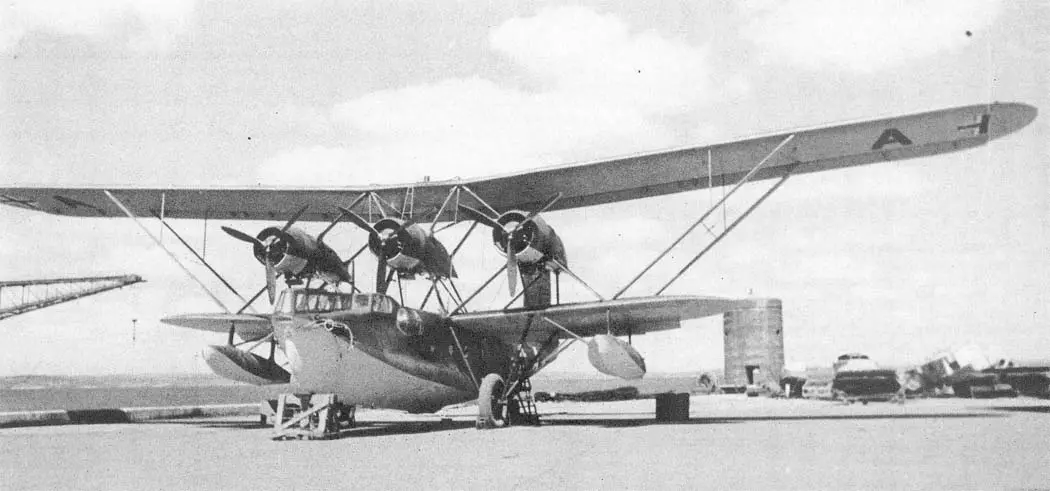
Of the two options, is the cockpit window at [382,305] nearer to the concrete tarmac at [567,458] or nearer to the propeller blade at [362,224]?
the propeller blade at [362,224]

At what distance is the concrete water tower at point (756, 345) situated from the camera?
4422 centimetres

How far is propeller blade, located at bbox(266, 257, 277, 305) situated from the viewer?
18.3 metres

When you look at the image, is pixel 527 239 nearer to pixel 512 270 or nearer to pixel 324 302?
pixel 512 270

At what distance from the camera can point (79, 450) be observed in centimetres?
1327

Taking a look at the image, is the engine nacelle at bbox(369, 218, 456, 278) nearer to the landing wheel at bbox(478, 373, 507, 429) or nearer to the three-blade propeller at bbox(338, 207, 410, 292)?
the three-blade propeller at bbox(338, 207, 410, 292)

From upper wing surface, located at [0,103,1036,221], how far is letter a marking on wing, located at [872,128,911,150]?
0.07 feet

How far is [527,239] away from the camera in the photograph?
19.2 metres

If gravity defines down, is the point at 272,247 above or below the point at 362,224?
below

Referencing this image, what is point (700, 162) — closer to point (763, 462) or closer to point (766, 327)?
point (763, 462)

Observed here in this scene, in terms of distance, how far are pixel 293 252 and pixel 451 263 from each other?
3836 mm

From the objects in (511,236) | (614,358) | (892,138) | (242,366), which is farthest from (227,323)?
(892,138)

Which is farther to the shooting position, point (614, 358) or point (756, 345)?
point (756, 345)

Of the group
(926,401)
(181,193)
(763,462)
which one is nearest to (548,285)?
(181,193)

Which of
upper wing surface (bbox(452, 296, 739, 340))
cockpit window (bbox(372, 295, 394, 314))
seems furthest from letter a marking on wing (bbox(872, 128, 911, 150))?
cockpit window (bbox(372, 295, 394, 314))
